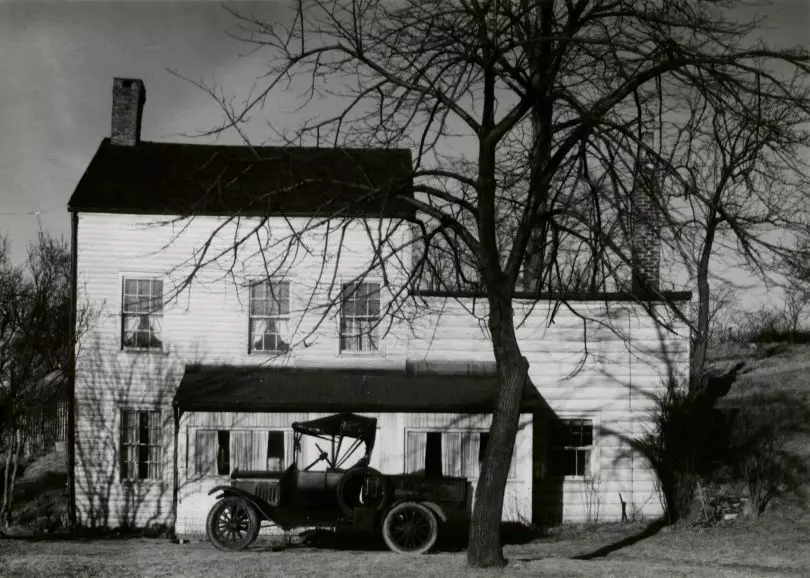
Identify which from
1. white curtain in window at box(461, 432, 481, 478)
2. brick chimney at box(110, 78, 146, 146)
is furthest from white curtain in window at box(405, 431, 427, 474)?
Answer: brick chimney at box(110, 78, 146, 146)

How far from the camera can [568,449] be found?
21016mm

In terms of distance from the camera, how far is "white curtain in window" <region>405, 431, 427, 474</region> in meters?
19.7

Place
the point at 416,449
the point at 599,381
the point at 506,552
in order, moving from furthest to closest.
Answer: the point at 599,381, the point at 416,449, the point at 506,552

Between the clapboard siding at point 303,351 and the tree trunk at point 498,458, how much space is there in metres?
7.95

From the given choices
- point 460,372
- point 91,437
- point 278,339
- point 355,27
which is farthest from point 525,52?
point 91,437

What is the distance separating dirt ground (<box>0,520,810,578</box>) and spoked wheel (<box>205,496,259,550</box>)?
30cm

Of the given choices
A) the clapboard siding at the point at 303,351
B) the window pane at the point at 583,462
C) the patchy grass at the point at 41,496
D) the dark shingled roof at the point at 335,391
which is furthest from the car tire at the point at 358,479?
the patchy grass at the point at 41,496

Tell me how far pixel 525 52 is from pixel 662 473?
1171 centimetres

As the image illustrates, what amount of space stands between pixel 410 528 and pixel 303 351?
21.2 feet

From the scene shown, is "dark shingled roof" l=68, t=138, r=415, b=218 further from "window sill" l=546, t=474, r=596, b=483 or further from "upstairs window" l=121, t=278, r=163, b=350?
"window sill" l=546, t=474, r=596, b=483

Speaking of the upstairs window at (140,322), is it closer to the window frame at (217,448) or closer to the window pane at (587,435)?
the window frame at (217,448)

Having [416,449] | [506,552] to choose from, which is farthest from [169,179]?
[506,552]

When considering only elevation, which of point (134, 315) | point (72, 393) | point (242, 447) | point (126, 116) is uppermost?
point (126, 116)

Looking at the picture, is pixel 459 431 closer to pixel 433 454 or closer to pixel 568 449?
pixel 433 454
